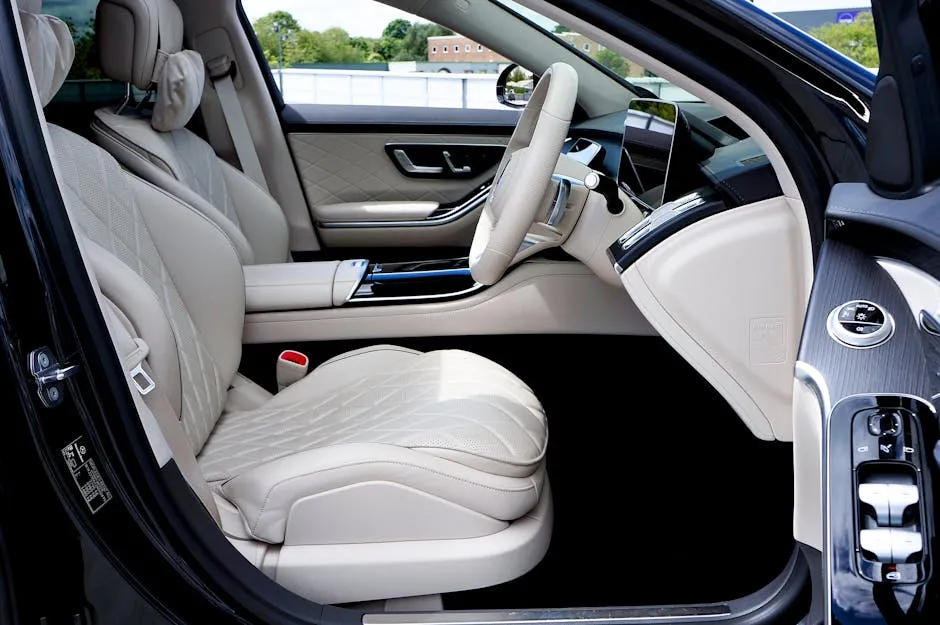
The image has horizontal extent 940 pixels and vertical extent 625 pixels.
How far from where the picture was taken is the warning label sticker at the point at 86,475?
866 millimetres

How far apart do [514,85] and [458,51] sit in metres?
0.31

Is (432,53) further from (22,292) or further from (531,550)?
(22,292)

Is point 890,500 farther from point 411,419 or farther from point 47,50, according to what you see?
point 47,50

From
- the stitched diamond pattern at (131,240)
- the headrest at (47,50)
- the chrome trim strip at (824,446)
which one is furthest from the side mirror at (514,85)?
the chrome trim strip at (824,446)

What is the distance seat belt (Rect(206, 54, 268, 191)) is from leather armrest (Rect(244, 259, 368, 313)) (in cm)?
81

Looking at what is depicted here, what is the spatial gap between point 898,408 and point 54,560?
81cm

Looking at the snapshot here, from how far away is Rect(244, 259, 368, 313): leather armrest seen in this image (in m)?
1.86

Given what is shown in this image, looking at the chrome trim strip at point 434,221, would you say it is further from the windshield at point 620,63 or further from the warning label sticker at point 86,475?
the warning label sticker at point 86,475

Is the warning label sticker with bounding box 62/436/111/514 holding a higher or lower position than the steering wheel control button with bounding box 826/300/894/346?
lower

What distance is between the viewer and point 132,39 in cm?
188

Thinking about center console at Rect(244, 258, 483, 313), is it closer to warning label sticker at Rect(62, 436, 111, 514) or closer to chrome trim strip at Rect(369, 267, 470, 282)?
chrome trim strip at Rect(369, 267, 470, 282)

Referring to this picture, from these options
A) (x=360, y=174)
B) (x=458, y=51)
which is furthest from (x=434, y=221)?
(x=458, y=51)

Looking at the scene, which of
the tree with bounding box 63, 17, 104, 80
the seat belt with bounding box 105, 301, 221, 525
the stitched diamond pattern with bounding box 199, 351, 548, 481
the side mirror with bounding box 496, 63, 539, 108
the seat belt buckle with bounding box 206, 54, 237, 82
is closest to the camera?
the seat belt with bounding box 105, 301, 221, 525

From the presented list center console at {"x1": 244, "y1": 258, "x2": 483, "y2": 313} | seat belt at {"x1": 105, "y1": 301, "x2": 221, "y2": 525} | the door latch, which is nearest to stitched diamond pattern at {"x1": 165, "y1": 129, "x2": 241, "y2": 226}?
center console at {"x1": 244, "y1": 258, "x2": 483, "y2": 313}
